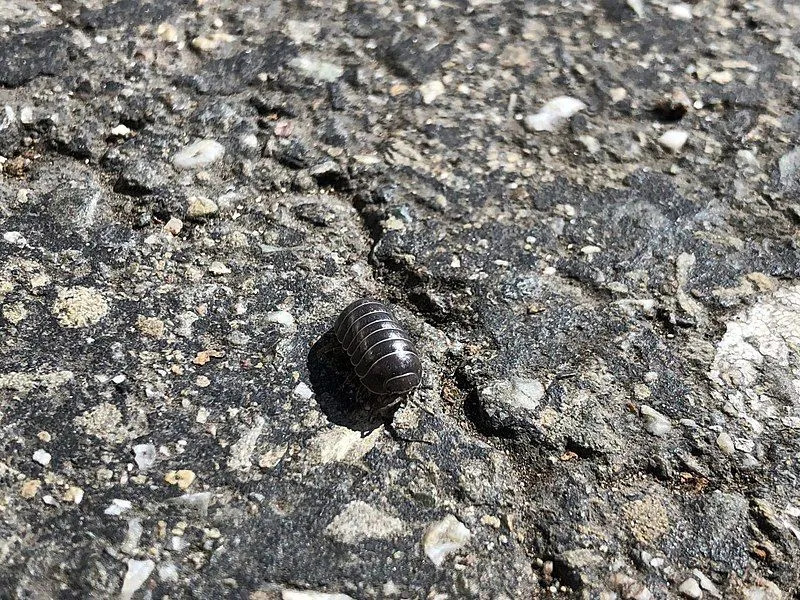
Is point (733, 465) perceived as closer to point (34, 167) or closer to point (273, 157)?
point (273, 157)

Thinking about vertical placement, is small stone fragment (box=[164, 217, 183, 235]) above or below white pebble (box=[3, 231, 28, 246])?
below

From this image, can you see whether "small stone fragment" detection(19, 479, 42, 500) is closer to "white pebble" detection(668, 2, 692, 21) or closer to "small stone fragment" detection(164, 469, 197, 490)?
"small stone fragment" detection(164, 469, 197, 490)

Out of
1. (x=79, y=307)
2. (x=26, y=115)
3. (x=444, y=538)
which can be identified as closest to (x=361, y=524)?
(x=444, y=538)

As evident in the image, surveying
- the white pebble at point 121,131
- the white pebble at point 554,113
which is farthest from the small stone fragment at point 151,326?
the white pebble at point 554,113

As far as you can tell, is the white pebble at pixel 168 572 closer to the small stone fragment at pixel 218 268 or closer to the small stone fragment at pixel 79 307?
the small stone fragment at pixel 79 307

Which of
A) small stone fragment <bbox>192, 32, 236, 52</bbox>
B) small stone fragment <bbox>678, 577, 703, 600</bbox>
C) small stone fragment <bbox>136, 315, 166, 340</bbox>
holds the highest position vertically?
small stone fragment <bbox>192, 32, 236, 52</bbox>

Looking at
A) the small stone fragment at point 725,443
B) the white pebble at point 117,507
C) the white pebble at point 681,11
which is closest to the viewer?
the white pebble at point 117,507

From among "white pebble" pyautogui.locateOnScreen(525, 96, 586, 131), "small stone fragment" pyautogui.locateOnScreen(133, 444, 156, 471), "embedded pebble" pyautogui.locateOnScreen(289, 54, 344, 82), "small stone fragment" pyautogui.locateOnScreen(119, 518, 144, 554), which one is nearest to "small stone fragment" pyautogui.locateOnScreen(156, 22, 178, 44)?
"embedded pebble" pyautogui.locateOnScreen(289, 54, 344, 82)

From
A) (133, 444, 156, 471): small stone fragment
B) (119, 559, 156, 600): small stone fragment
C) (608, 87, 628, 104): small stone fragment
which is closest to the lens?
(119, 559, 156, 600): small stone fragment
